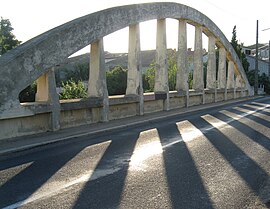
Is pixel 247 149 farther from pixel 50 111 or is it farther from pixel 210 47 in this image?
pixel 210 47

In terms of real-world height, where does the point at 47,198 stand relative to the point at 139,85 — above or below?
below

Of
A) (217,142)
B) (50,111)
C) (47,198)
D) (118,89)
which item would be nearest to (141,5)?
(50,111)

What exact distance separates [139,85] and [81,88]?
6640 millimetres

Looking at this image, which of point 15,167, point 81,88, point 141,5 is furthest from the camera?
point 81,88

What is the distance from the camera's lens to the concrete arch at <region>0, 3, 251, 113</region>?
8.84 m

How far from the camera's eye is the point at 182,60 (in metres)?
19.6

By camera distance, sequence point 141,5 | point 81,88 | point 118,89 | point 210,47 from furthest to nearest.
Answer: point 118,89 < point 210,47 < point 81,88 < point 141,5

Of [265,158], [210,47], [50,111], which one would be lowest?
[265,158]

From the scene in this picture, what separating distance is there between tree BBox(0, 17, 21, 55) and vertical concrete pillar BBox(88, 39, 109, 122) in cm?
3550

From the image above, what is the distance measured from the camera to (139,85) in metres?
14.9

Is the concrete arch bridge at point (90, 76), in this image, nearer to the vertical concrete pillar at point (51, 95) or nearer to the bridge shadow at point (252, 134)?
the vertical concrete pillar at point (51, 95)

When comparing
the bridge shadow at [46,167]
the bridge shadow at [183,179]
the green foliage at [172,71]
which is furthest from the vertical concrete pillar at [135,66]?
the green foliage at [172,71]

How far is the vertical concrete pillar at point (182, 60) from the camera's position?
19656mm

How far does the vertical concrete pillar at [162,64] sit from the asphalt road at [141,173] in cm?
778
